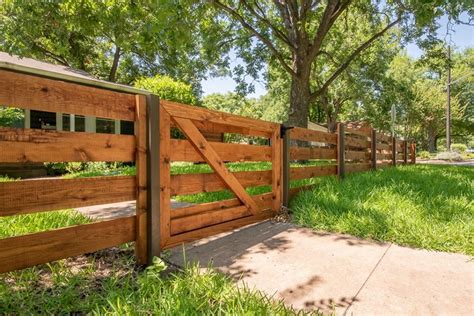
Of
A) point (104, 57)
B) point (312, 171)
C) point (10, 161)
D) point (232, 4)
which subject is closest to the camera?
point (10, 161)

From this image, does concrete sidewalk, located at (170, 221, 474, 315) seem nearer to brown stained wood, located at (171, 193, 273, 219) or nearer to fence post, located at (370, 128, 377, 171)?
brown stained wood, located at (171, 193, 273, 219)

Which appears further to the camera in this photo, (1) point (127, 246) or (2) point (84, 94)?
(1) point (127, 246)

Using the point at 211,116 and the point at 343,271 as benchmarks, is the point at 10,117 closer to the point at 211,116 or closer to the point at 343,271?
the point at 211,116

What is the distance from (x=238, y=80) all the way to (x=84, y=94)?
40.2 feet

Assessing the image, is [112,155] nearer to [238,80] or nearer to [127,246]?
[127,246]

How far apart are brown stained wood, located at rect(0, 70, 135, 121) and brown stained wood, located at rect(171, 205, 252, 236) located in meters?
1.10

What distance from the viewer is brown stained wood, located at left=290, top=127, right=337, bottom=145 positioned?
4512 millimetres

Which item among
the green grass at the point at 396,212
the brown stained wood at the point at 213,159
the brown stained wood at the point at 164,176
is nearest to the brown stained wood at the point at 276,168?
the green grass at the point at 396,212

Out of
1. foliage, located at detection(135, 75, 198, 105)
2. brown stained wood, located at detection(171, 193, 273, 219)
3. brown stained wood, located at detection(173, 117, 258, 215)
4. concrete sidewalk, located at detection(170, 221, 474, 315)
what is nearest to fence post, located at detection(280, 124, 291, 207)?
brown stained wood, located at detection(171, 193, 273, 219)

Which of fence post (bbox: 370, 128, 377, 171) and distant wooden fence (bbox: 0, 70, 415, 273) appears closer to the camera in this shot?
distant wooden fence (bbox: 0, 70, 415, 273)

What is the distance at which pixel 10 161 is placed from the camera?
1792 mm

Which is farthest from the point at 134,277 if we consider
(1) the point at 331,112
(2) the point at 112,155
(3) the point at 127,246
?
(1) the point at 331,112

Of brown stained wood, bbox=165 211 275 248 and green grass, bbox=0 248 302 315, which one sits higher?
brown stained wood, bbox=165 211 275 248

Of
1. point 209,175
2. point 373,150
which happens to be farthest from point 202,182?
point 373,150
